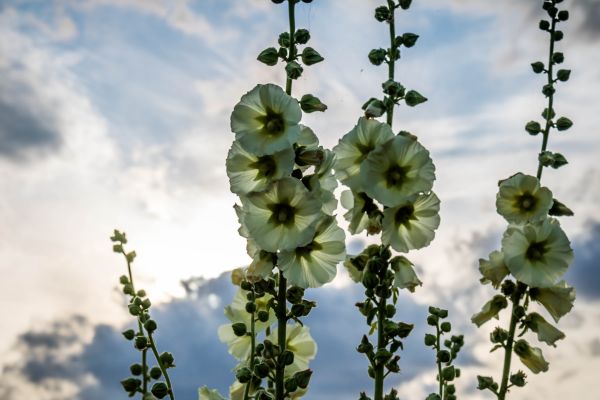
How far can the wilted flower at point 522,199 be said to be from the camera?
112 inches

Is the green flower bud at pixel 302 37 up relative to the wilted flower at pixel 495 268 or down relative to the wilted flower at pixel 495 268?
up

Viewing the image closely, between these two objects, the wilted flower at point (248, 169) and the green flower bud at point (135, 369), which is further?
the green flower bud at point (135, 369)

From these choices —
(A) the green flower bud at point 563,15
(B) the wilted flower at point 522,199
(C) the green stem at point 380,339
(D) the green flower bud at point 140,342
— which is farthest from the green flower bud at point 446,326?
(A) the green flower bud at point 563,15

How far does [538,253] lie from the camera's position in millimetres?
2711

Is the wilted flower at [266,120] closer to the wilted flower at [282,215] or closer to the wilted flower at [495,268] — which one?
the wilted flower at [282,215]

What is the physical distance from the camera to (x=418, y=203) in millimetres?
2363

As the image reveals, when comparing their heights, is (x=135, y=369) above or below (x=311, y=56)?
below

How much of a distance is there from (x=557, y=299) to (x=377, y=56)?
1.09 metres

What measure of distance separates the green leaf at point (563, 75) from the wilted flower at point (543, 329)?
47.2 inches

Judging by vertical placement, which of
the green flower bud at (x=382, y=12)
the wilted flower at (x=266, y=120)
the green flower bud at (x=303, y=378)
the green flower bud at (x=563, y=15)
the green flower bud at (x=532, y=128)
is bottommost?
the green flower bud at (x=303, y=378)

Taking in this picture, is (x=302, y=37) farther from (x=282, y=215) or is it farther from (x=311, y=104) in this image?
(x=282, y=215)

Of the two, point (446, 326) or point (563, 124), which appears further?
point (563, 124)

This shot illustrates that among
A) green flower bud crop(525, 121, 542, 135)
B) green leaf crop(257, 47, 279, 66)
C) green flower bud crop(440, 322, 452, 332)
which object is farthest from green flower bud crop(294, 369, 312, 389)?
green flower bud crop(525, 121, 542, 135)

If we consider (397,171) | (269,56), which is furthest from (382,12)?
(397,171)
